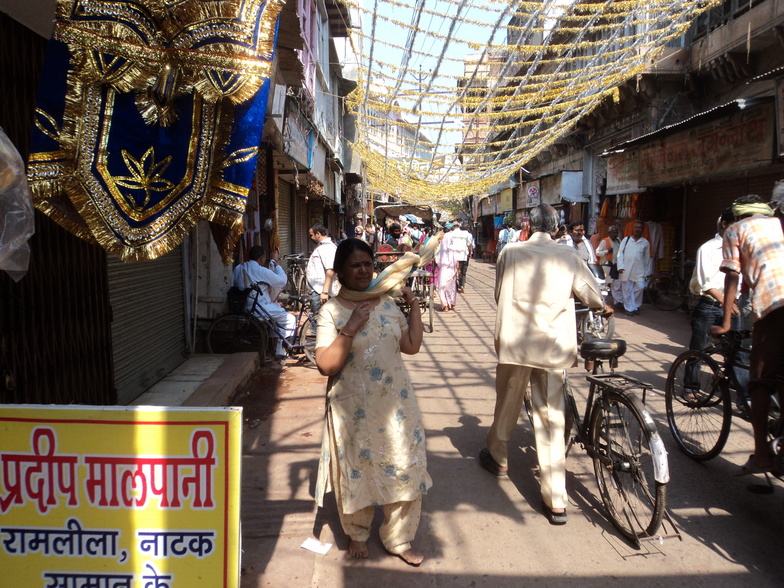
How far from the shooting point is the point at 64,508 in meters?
1.74

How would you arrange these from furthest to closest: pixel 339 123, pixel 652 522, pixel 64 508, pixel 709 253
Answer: pixel 339 123 → pixel 709 253 → pixel 652 522 → pixel 64 508

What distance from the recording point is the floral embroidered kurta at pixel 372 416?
2.64m

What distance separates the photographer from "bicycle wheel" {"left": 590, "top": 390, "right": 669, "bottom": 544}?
110 inches

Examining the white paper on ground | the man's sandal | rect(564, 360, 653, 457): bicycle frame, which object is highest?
rect(564, 360, 653, 457): bicycle frame

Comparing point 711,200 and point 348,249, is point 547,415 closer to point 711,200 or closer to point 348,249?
point 348,249

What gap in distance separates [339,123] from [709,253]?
18.6 m

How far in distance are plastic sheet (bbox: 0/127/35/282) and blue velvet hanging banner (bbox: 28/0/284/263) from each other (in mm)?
210

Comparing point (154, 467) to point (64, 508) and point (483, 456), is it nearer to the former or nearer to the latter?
point (64, 508)

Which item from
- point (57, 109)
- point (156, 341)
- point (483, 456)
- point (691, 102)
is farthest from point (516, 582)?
point (691, 102)

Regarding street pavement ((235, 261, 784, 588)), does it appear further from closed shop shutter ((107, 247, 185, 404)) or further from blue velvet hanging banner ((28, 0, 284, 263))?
blue velvet hanging banner ((28, 0, 284, 263))

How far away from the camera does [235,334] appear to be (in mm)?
6848

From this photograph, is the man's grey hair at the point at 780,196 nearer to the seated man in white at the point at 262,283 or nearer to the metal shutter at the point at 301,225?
the seated man in white at the point at 262,283

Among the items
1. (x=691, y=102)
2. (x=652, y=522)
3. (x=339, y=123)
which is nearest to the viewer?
(x=652, y=522)

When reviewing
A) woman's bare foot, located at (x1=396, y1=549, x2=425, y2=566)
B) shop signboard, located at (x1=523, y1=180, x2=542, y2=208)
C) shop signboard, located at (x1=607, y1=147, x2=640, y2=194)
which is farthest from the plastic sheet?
shop signboard, located at (x1=523, y1=180, x2=542, y2=208)
